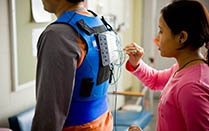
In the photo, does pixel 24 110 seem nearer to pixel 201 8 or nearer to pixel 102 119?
pixel 102 119

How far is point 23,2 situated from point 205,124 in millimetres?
1566

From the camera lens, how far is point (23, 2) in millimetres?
2188

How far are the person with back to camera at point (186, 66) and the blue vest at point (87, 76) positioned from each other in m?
0.26

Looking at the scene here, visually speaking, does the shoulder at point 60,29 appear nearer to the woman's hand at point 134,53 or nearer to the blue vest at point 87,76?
the blue vest at point 87,76

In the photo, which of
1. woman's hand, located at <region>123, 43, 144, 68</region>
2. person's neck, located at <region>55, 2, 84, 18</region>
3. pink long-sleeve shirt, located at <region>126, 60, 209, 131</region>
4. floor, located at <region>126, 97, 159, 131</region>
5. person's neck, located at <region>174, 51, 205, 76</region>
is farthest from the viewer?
floor, located at <region>126, 97, 159, 131</region>

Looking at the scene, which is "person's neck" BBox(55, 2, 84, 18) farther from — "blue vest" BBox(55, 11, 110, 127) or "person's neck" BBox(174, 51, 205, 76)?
"person's neck" BBox(174, 51, 205, 76)

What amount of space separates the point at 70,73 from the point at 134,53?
54 centimetres

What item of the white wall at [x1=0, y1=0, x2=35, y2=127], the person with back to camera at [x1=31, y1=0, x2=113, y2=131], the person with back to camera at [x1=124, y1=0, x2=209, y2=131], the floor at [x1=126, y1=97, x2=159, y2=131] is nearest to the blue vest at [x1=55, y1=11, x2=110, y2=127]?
the person with back to camera at [x1=31, y1=0, x2=113, y2=131]

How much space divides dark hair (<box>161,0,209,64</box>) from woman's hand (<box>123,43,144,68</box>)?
1.39ft

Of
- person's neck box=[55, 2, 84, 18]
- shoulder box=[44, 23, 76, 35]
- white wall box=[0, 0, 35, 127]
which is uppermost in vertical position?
person's neck box=[55, 2, 84, 18]

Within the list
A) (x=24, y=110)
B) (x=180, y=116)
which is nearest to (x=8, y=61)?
(x=24, y=110)

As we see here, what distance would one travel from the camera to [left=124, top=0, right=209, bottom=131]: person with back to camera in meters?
1.08

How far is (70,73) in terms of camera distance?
44.6 inches

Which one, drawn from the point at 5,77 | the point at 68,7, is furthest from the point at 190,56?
the point at 5,77
